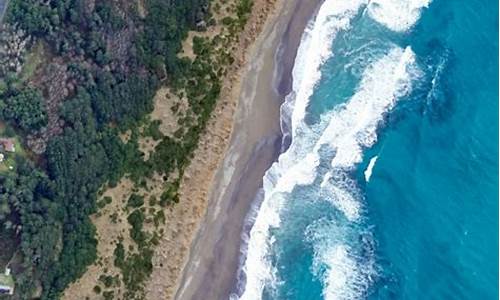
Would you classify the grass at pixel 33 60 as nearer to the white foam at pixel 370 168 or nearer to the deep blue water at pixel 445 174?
the white foam at pixel 370 168

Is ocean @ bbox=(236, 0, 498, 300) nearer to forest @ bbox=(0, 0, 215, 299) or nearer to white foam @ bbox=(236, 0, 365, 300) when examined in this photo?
white foam @ bbox=(236, 0, 365, 300)

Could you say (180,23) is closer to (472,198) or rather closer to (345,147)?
(345,147)

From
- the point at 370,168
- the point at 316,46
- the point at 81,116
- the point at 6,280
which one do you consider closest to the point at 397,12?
the point at 316,46

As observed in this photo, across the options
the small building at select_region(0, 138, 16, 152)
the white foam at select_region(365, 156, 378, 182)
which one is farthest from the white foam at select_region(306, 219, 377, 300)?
the small building at select_region(0, 138, 16, 152)

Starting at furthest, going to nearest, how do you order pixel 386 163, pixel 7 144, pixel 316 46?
pixel 316 46 → pixel 386 163 → pixel 7 144

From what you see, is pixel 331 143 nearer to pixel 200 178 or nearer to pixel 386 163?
pixel 386 163

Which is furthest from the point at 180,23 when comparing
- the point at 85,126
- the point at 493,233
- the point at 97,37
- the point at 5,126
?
the point at 493,233

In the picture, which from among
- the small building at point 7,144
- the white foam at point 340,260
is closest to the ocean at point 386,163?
the white foam at point 340,260
